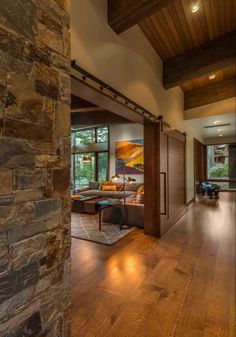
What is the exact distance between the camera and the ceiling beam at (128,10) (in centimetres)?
237

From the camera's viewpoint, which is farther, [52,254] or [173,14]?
[173,14]

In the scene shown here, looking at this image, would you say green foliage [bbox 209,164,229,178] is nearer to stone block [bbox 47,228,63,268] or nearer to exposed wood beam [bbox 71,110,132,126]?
exposed wood beam [bbox 71,110,132,126]

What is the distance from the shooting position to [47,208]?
1196 millimetres

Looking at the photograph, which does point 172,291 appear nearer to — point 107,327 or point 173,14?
point 107,327

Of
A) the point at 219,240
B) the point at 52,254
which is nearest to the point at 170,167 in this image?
the point at 219,240

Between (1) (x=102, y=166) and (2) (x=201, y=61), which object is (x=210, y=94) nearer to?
(2) (x=201, y=61)

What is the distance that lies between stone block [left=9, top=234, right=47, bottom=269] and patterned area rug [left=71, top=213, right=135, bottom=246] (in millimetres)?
2572

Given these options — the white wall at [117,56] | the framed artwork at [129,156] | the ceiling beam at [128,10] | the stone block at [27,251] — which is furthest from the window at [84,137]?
the stone block at [27,251]

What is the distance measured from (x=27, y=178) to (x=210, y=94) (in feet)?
19.3

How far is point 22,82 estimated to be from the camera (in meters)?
1.06

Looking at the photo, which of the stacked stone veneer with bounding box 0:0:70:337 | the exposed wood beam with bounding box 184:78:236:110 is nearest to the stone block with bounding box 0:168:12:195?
the stacked stone veneer with bounding box 0:0:70:337

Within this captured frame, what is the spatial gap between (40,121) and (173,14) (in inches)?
120

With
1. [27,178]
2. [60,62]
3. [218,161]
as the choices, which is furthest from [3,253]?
[218,161]

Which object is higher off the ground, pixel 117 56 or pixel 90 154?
pixel 117 56
